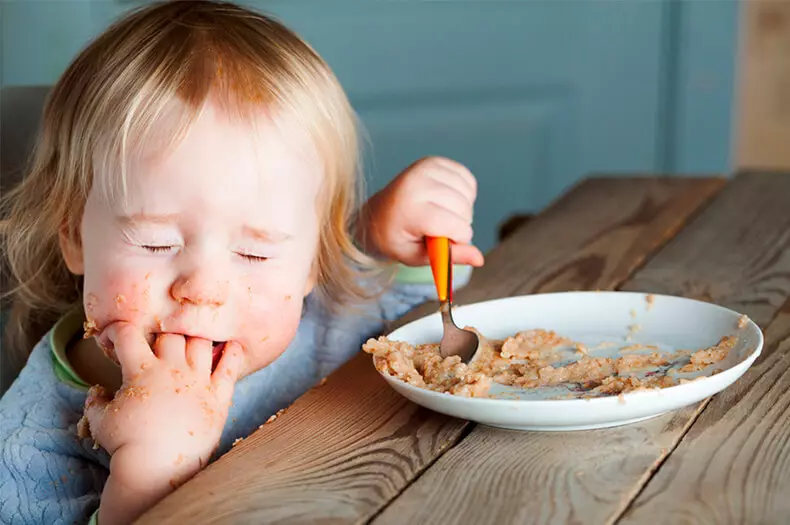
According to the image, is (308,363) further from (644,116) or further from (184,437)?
(644,116)

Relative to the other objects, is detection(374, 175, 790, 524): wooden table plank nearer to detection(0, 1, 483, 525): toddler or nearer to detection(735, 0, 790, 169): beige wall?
detection(0, 1, 483, 525): toddler

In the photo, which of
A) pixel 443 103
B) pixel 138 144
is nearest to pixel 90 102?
pixel 138 144

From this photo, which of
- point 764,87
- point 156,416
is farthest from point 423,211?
point 764,87

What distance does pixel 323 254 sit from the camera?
4.70 feet

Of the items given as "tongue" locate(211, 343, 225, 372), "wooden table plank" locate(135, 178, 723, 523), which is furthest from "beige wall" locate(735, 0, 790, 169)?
"tongue" locate(211, 343, 225, 372)

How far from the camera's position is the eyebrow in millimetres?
1177

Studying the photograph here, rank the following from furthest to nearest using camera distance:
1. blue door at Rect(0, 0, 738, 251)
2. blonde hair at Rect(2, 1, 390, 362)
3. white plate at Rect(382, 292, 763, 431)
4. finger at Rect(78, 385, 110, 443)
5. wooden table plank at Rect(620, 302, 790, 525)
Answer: blue door at Rect(0, 0, 738, 251)
blonde hair at Rect(2, 1, 390, 362)
finger at Rect(78, 385, 110, 443)
white plate at Rect(382, 292, 763, 431)
wooden table plank at Rect(620, 302, 790, 525)

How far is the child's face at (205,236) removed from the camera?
1.15 metres

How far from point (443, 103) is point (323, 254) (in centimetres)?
168

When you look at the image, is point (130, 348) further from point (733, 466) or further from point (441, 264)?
point (733, 466)

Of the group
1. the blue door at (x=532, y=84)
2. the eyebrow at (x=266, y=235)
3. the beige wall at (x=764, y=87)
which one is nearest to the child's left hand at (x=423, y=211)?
the eyebrow at (x=266, y=235)

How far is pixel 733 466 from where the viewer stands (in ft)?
3.00

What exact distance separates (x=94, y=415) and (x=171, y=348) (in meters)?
0.10

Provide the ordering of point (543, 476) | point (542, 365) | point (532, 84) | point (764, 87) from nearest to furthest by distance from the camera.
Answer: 1. point (543, 476)
2. point (542, 365)
3. point (532, 84)
4. point (764, 87)
